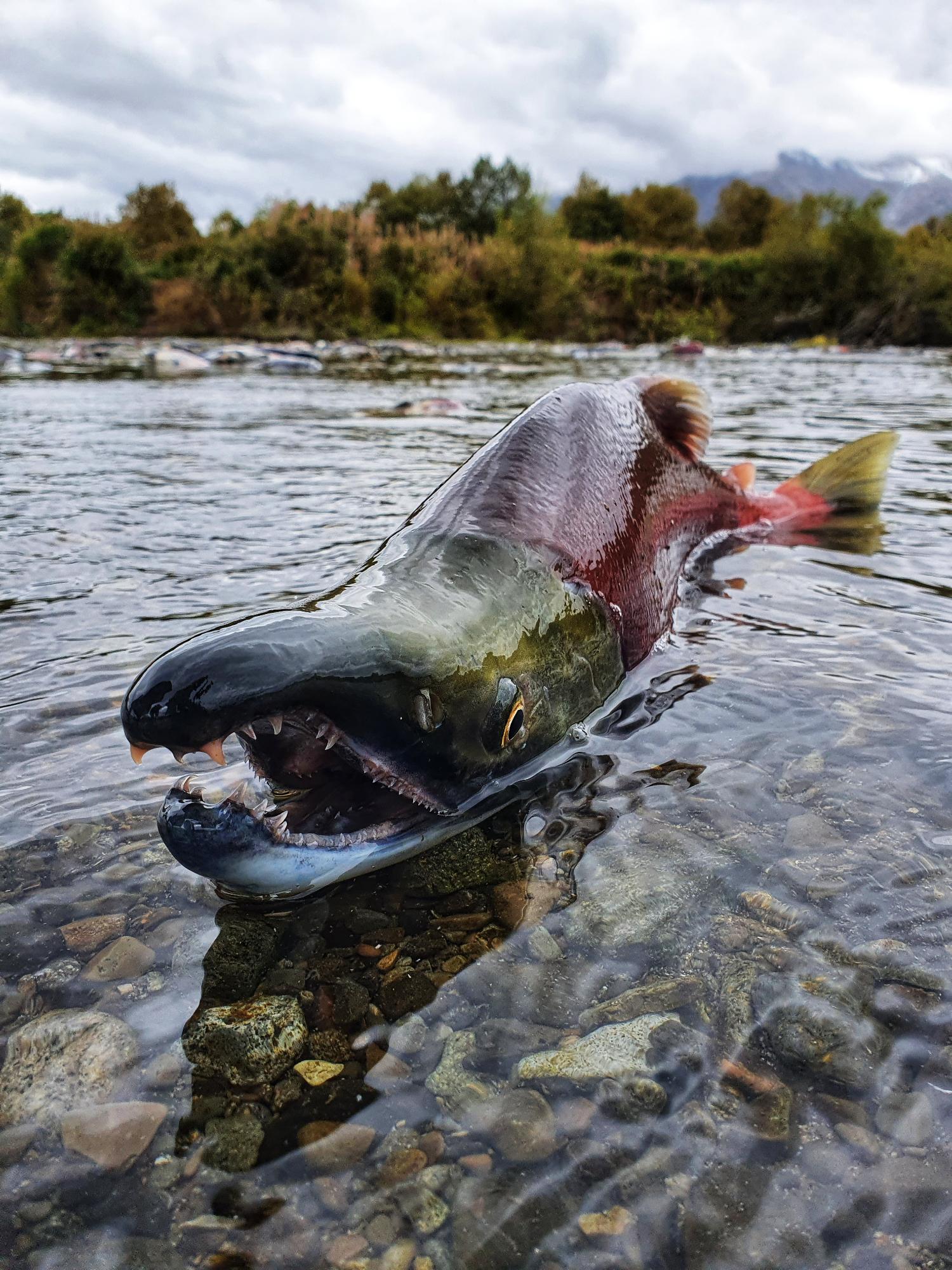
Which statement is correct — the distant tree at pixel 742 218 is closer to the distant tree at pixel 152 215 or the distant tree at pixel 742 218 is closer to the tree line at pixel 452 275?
the tree line at pixel 452 275

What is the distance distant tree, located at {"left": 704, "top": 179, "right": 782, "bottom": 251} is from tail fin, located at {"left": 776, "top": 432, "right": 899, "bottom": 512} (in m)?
64.5

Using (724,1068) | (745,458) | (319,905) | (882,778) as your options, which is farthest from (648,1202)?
(745,458)

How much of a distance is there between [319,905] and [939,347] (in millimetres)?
37653

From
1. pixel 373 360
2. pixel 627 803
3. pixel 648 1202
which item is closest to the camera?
pixel 648 1202

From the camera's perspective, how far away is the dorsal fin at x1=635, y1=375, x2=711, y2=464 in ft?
11.8

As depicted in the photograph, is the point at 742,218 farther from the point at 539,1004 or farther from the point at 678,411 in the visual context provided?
the point at 539,1004

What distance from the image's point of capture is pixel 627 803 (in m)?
2.12

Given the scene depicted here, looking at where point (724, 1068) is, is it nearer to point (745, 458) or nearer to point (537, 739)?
point (537, 739)

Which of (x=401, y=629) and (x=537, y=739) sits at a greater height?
(x=401, y=629)

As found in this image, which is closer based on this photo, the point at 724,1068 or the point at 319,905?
the point at 724,1068

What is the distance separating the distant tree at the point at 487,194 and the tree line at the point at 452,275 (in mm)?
73

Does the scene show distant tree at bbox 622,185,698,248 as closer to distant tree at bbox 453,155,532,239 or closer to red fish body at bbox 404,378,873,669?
distant tree at bbox 453,155,532,239

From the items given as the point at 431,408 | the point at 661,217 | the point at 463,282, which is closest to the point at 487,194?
the point at 463,282

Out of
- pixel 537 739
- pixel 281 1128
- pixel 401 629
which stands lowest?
pixel 281 1128
